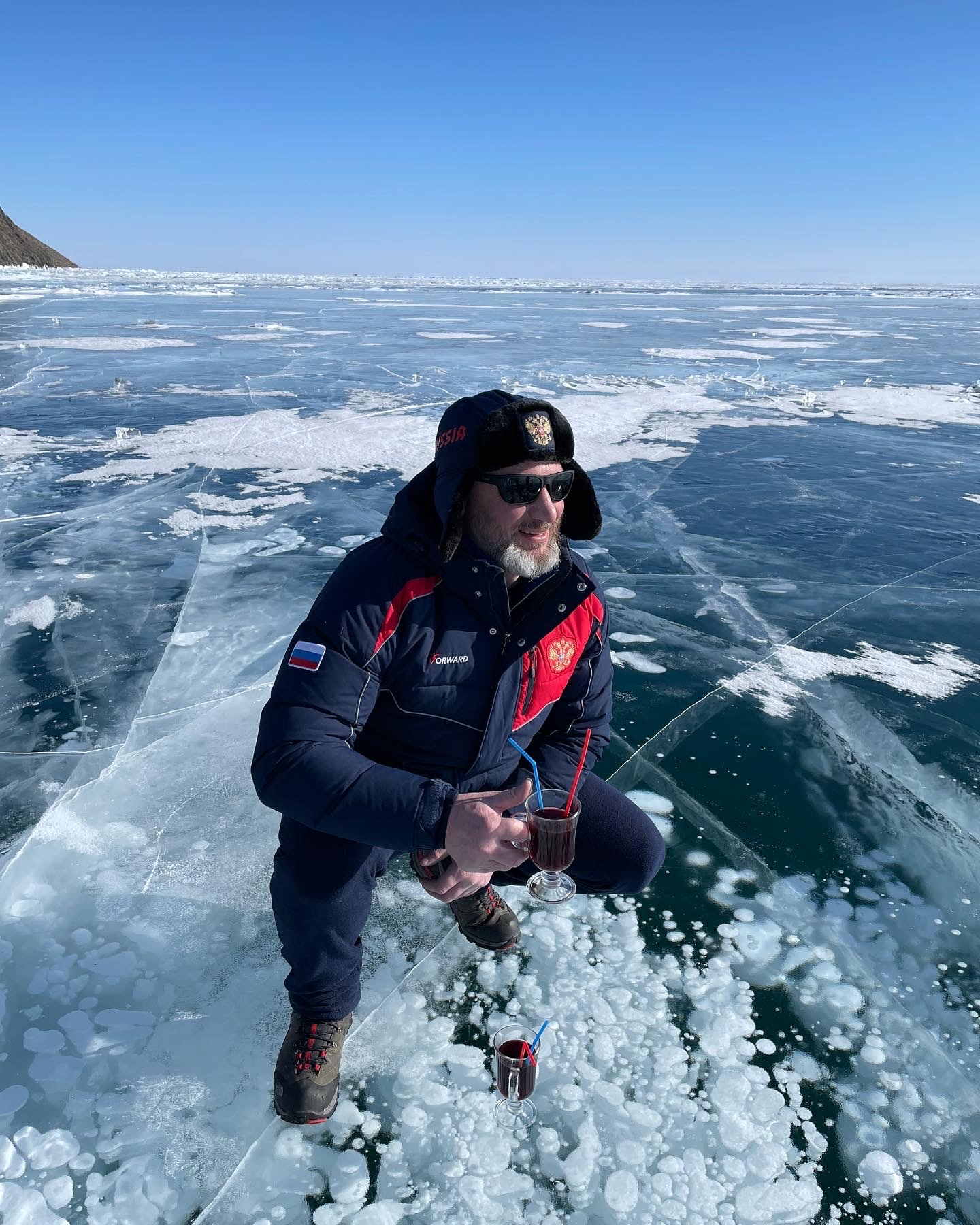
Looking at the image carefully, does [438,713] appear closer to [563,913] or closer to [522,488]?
[522,488]

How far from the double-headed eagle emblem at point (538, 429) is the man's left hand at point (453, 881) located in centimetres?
110

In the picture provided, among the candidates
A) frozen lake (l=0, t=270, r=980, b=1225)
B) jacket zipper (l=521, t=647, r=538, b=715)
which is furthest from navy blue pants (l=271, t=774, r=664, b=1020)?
jacket zipper (l=521, t=647, r=538, b=715)

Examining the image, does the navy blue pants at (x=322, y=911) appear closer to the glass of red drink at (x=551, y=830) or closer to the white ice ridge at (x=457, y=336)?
the glass of red drink at (x=551, y=830)

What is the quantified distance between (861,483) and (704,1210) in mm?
7193

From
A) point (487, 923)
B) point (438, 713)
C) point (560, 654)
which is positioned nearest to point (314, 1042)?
point (487, 923)

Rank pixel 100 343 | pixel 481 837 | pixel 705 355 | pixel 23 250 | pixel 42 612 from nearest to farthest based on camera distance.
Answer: pixel 481 837, pixel 42 612, pixel 100 343, pixel 705 355, pixel 23 250

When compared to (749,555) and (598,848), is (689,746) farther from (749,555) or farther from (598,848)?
(749,555)

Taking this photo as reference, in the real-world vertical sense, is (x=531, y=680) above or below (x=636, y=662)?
above

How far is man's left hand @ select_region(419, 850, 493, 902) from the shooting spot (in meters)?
2.00

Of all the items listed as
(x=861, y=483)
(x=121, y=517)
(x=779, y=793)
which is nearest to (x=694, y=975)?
(x=779, y=793)

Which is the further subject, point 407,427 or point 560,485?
point 407,427

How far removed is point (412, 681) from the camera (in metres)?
2.05

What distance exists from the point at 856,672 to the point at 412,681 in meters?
2.88

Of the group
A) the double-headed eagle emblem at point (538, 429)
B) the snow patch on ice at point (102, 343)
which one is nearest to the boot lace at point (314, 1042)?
the double-headed eagle emblem at point (538, 429)
